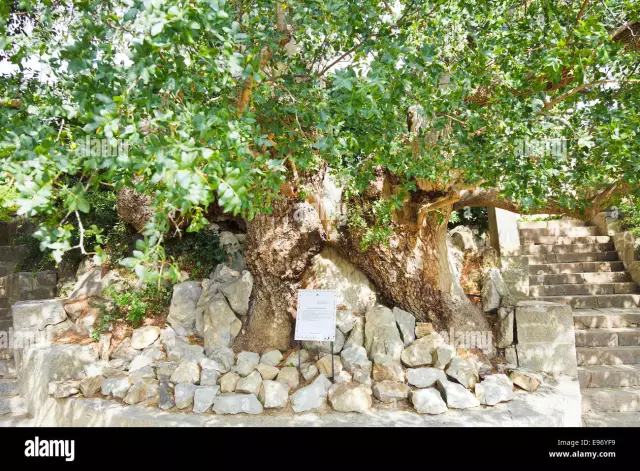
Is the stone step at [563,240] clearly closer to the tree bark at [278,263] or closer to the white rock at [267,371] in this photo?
the tree bark at [278,263]

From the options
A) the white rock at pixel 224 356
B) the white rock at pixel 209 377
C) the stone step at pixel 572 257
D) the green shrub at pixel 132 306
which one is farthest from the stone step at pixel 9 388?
the stone step at pixel 572 257

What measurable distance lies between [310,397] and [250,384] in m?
0.66

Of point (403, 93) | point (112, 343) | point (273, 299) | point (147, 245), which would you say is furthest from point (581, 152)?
point (112, 343)

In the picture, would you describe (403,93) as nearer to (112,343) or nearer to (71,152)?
(71,152)

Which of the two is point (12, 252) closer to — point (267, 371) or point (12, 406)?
point (12, 406)

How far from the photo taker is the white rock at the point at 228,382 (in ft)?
16.5

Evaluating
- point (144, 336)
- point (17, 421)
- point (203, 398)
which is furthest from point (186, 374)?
point (17, 421)

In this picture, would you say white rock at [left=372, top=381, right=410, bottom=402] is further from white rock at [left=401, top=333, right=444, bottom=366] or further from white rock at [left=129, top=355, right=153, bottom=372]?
white rock at [left=129, top=355, right=153, bottom=372]

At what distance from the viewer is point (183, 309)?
20.7 ft

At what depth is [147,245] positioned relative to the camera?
2117mm

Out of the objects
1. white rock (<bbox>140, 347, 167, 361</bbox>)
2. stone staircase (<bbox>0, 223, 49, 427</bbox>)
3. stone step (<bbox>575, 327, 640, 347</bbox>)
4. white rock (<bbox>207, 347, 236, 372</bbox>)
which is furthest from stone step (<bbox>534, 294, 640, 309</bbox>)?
stone staircase (<bbox>0, 223, 49, 427</bbox>)

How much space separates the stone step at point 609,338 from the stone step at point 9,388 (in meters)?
7.46

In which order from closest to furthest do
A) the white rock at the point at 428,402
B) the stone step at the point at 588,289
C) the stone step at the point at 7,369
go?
the white rock at the point at 428,402, the stone step at the point at 7,369, the stone step at the point at 588,289

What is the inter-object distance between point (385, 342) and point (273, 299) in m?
1.50
